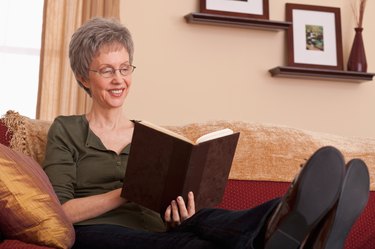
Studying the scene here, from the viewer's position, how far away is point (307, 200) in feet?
4.99

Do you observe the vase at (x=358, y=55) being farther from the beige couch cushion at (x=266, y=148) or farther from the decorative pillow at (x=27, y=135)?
the decorative pillow at (x=27, y=135)

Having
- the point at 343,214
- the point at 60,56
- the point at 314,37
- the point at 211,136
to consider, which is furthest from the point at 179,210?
the point at 314,37

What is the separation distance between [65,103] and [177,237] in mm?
1983

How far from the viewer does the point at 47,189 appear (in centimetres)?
190

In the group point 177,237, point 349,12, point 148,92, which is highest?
point 349,12

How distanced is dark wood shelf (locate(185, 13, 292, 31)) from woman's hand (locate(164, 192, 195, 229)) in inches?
72.6

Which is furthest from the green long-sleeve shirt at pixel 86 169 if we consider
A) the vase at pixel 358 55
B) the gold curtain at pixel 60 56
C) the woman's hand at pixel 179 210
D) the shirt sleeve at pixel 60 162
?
the vase at pixel 358 55

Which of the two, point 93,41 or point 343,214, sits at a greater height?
point 93,41

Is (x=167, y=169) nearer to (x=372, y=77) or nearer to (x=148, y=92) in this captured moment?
(x=148, y=92)

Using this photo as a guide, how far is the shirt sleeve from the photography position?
212cm

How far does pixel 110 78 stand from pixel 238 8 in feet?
5.39

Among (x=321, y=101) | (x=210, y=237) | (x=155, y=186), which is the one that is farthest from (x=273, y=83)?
(x=210, y=237)

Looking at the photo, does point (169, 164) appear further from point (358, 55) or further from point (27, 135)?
point (358, 55)

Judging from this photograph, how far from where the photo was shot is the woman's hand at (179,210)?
1.95 metres
